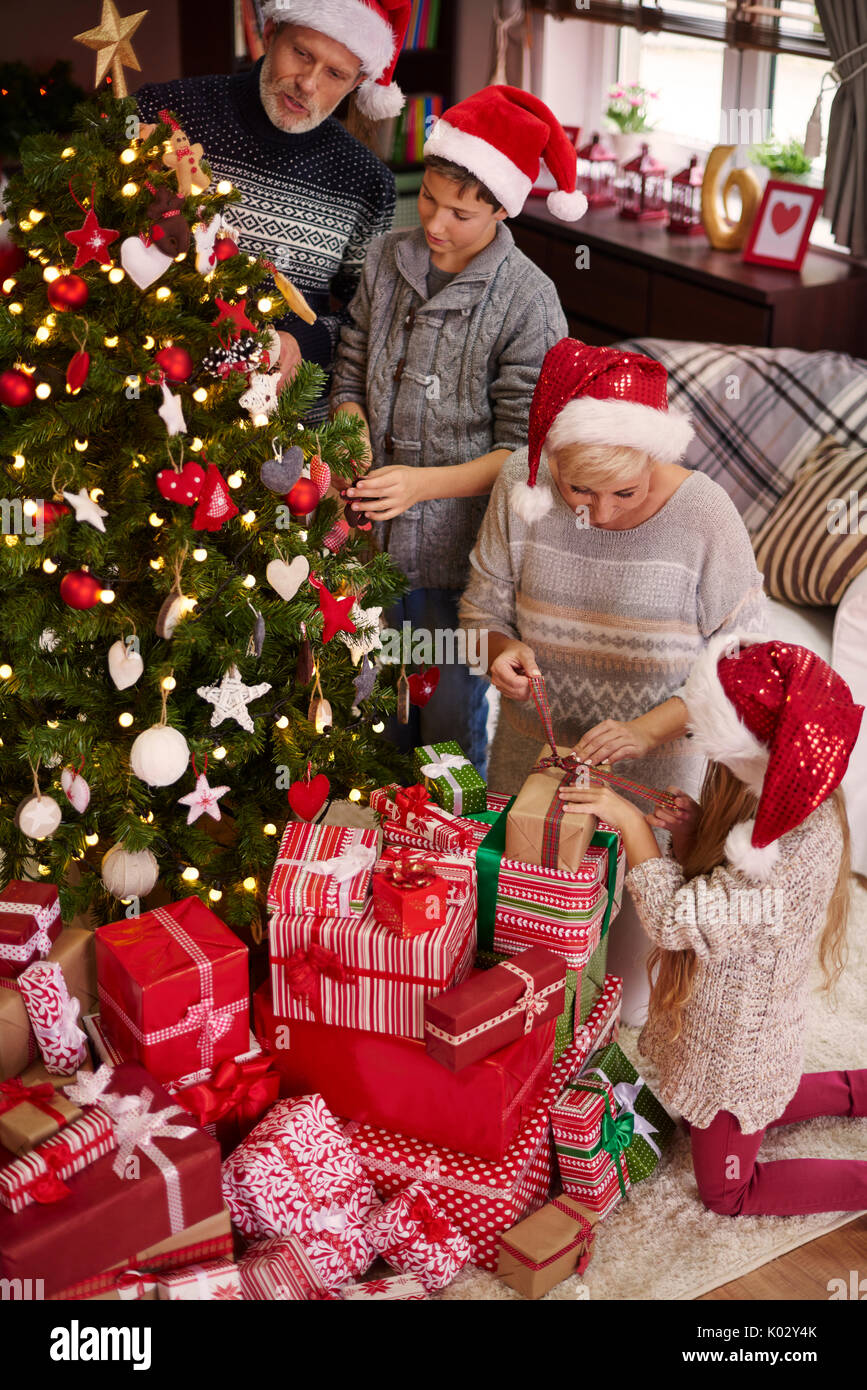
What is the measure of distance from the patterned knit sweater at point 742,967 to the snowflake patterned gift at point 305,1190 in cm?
48

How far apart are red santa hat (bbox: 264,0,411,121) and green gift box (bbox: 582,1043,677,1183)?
5.56 feet

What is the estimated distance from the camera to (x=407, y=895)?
178 cm

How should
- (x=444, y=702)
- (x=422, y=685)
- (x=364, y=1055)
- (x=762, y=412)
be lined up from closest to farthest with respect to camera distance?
(x=364, y=1055) → (x=422, y=685) → (x=444, y=702) → (x=762, y=412)

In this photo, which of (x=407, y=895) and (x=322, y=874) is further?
(x=322, y=874)

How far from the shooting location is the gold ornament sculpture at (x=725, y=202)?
4.04 metres

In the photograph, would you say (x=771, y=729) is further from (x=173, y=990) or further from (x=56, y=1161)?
(x=56, y=1161)

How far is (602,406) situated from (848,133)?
241cm

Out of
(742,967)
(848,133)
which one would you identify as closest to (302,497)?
(742,967)

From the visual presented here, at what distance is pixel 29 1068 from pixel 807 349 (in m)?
3.06

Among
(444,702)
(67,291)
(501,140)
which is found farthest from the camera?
(444,702)

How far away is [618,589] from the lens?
206 cm

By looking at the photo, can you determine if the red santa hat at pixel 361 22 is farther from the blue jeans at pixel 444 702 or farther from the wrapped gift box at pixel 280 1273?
the wrapped gift box at pixel 280 1273

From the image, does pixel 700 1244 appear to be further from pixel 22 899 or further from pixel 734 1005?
pixel 22 899

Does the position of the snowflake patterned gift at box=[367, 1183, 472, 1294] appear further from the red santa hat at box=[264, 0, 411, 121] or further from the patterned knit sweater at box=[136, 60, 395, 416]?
the red santa hat at box=[264, 0, 411, 121]
